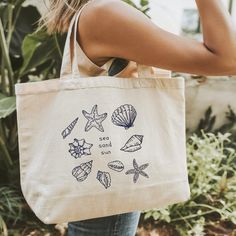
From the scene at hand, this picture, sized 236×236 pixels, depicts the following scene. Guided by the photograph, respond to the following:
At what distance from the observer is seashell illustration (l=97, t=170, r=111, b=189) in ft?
2.14

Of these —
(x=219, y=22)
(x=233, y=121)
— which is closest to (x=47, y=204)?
(x=219, y=22)

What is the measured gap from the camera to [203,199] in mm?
1811

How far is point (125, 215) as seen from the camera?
743mm

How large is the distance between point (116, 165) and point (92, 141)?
0.05 metres

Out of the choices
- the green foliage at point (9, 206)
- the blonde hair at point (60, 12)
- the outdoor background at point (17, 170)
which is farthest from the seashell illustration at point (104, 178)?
the green foliage at point (9, 206)

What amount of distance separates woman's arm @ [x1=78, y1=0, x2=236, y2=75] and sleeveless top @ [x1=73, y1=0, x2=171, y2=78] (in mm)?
16

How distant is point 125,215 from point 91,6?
1.18ft

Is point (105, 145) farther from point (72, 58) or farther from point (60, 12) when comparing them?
point (60, 12)

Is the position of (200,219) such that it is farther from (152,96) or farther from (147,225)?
(152,96)

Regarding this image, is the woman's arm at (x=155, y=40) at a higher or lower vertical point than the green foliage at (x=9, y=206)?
higher

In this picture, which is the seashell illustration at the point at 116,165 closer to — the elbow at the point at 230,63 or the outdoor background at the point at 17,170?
the elbow at the point at 230,63

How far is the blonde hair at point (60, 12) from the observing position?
71 centimetres

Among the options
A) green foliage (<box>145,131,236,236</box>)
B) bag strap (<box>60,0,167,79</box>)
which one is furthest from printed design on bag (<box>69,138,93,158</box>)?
green foliage (<box>145,131,236,236</box>)

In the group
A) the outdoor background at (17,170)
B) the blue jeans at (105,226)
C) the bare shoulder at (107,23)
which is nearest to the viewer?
the bare shoulder at (107,23)
